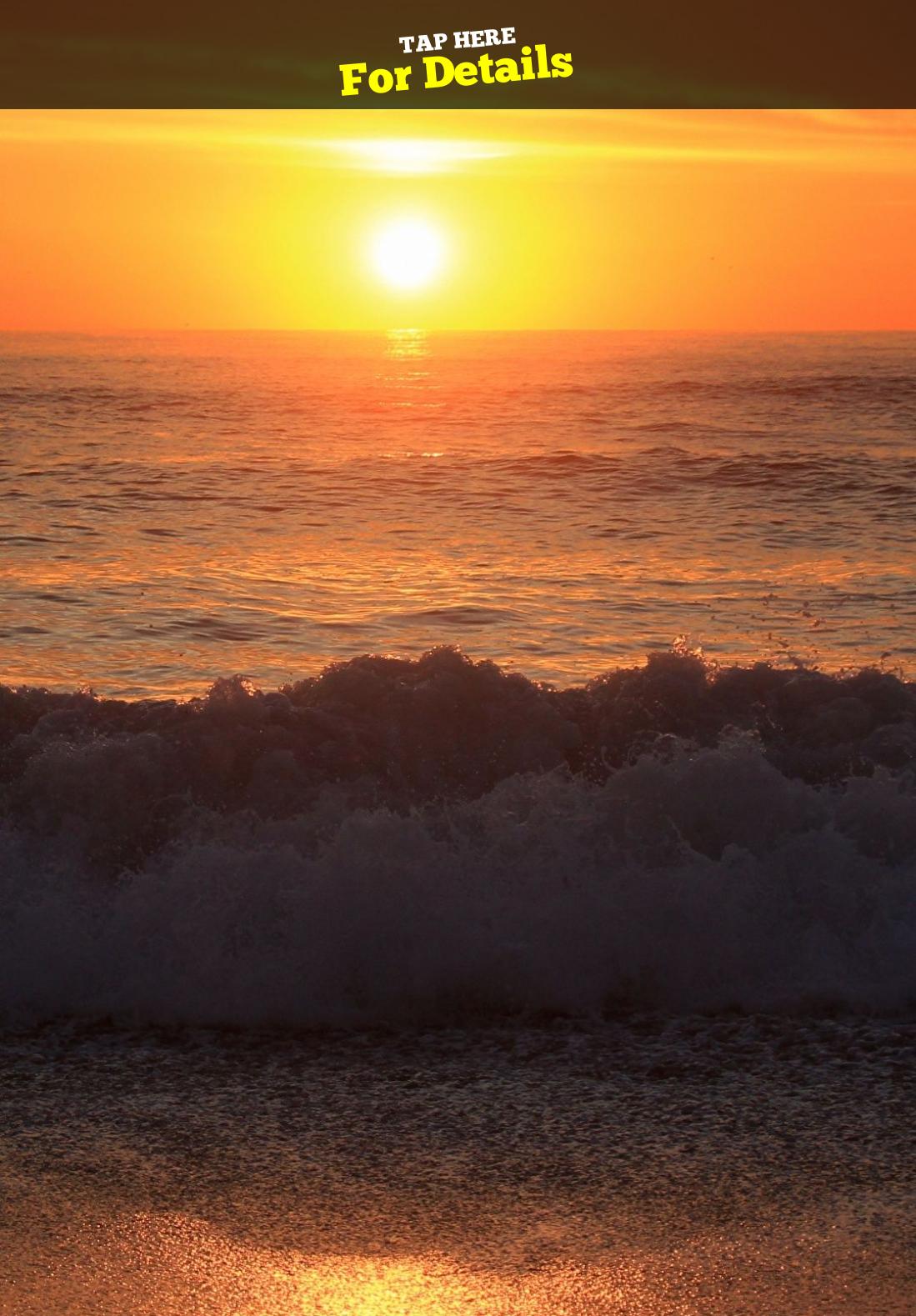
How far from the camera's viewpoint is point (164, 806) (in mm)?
6441

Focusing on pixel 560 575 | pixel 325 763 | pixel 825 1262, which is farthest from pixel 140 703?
pixel 560 575

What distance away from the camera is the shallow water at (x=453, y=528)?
38.0ft

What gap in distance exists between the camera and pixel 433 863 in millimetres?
5715

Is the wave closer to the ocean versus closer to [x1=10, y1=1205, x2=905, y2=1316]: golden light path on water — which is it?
the ocean

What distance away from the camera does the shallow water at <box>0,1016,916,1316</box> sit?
132 inches

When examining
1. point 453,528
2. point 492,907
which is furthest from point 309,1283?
point 453,528

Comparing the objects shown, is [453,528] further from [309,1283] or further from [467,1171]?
[309,1283]

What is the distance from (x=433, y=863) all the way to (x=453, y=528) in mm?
12837

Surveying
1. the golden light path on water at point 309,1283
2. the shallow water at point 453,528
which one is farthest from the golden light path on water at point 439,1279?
the shallow water at point 453,528

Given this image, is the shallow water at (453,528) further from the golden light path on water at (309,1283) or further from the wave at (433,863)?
the golden light path on water at (309,1283)

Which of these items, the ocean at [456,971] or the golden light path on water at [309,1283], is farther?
the ocean at [456,971]

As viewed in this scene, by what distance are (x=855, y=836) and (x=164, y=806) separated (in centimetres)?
302

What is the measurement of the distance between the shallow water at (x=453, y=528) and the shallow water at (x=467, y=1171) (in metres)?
5.58

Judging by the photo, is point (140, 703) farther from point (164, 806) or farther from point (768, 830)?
point (768, 830)
